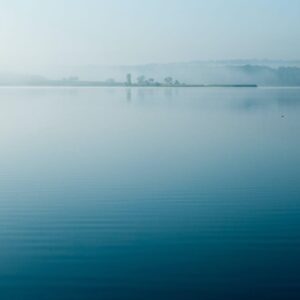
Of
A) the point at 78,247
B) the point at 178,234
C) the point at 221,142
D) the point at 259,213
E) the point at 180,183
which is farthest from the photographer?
the point at 221,142

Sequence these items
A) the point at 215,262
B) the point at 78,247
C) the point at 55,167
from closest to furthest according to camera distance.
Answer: the point at 215,262 < the point at 78,247 < the point at 55,167

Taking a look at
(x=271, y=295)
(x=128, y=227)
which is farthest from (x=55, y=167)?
(x=271, y=295)

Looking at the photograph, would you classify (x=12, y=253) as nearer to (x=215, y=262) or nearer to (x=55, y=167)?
(x=215, y=262)

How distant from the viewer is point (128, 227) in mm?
11812

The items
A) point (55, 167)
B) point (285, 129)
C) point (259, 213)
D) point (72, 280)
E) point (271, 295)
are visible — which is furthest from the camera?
point (285, 129)

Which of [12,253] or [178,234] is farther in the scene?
[178,234]

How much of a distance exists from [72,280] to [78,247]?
147 cm

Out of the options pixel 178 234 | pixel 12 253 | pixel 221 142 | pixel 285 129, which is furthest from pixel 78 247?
pixel 285 129

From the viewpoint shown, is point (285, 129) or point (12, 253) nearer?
point (12, 253)

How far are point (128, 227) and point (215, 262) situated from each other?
267 centimetres

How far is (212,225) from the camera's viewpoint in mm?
11844

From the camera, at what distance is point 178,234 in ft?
37.0

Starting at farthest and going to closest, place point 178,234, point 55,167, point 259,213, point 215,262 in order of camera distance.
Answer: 1. point 55,167
2. point 259,213
3. point 178,234
4. point 215,262

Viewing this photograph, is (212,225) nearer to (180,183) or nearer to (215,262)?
(215,262)
